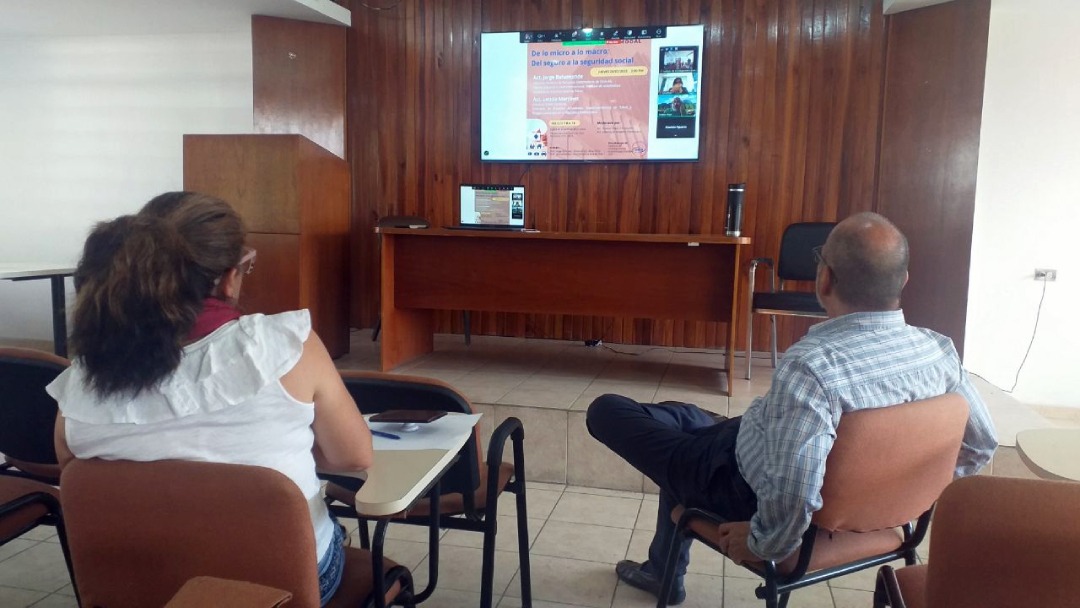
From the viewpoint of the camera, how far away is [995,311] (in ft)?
14.4

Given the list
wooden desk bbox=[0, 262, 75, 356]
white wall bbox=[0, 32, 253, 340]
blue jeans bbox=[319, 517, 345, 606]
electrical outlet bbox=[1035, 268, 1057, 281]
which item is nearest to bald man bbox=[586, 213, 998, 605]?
blue jeans bbox=[319, 517, 345, 606]

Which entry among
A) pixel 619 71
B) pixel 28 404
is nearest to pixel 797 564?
pixel 28 404

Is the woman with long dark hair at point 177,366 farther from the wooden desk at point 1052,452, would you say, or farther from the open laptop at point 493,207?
the open laptop at point 493,207

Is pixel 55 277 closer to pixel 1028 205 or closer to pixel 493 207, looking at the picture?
pixel 493 207

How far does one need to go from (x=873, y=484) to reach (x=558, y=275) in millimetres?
2513

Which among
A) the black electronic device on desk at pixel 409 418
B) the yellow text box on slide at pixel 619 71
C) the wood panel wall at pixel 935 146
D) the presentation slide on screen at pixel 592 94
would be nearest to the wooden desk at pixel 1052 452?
the black electronic device on desk at pixel 409 418

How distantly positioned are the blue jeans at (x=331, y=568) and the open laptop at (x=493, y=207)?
2.52m

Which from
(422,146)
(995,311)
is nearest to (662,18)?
(422,146)

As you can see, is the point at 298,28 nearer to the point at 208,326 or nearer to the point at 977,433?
the point at 208,326

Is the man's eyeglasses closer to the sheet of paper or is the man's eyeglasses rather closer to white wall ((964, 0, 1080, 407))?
the sheet of paper

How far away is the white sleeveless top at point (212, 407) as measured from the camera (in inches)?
44.0

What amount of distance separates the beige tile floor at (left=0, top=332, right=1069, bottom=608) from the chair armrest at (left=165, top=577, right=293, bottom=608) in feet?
4.45

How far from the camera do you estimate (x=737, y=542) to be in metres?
1.55

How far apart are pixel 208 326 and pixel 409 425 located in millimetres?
463
